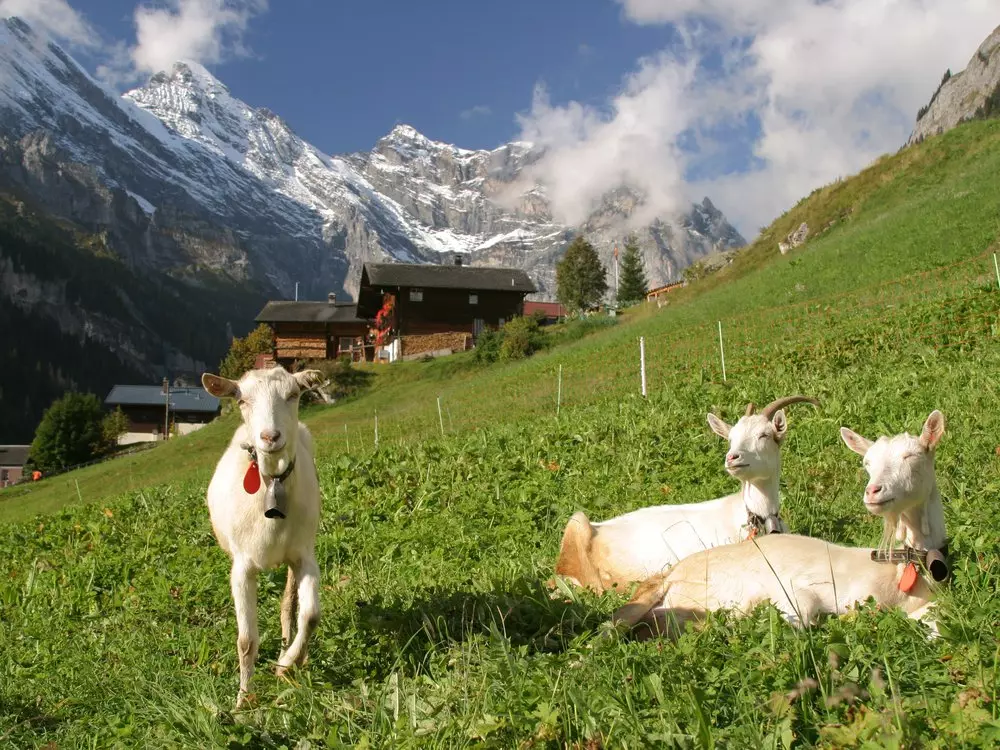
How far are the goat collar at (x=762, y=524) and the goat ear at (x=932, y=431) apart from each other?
1.80 m

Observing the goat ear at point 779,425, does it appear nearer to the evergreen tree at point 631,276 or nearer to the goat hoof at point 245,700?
the goat hoof at point 245,700

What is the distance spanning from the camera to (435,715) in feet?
12.4

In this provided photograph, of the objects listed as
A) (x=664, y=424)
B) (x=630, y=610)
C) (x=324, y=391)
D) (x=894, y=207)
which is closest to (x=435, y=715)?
(x=630, y=610)

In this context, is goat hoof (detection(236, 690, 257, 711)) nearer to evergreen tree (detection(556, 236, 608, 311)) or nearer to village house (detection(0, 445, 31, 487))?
evergreen tree (detection(556, 236, 608, 311))

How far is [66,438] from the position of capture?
3039 inches

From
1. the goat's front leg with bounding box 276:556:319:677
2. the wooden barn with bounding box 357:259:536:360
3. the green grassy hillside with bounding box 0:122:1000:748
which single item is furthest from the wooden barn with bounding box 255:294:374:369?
the goat's front leg with bounding box 276:556:319:677

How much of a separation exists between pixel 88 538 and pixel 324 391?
25.1 feet

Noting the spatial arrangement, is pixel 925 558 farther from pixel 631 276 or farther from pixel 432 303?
pixel 631 276

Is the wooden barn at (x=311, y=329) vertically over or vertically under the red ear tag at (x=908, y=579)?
over

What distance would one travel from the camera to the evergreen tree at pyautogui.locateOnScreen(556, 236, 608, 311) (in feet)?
316

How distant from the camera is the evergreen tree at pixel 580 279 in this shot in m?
96.2

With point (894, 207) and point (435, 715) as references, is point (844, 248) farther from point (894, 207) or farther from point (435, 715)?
point (435, 715)

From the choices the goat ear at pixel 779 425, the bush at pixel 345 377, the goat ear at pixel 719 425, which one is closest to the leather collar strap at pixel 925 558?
the goat ear at pixel 779 425

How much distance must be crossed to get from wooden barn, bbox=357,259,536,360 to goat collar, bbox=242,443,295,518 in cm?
5512
